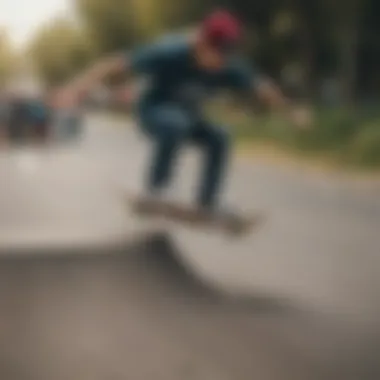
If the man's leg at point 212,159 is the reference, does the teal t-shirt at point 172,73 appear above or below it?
above

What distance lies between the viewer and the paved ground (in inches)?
54.4

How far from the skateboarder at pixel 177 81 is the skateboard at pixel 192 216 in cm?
2

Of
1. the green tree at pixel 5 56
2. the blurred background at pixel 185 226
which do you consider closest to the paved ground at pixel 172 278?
the blurred background at pixel 185 226

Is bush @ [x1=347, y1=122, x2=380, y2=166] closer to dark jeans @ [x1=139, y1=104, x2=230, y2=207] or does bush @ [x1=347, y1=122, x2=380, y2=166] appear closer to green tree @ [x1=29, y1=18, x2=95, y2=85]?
dark jeans @ [x1=139, y1=104, x2=230, y2=207]

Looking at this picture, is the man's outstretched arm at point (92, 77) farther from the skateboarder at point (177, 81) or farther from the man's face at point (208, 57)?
the man's face at point (208, 57)

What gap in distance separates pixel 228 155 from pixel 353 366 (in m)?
0.35

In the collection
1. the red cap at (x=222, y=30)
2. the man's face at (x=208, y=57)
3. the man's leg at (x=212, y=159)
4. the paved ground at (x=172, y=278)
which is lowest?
the paved ground at (x=172, y=278)

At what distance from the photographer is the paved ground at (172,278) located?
1382 millimetres

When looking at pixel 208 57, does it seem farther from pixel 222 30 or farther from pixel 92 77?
pixel 92 77

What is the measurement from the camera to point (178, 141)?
4.57 feet

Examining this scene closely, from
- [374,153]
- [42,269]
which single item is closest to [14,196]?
[42,269]

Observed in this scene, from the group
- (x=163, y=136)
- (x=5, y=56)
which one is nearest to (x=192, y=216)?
(x=163, y=136)

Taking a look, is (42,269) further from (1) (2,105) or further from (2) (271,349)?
(2) (271,349)

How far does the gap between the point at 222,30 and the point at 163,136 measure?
6.7 inches
